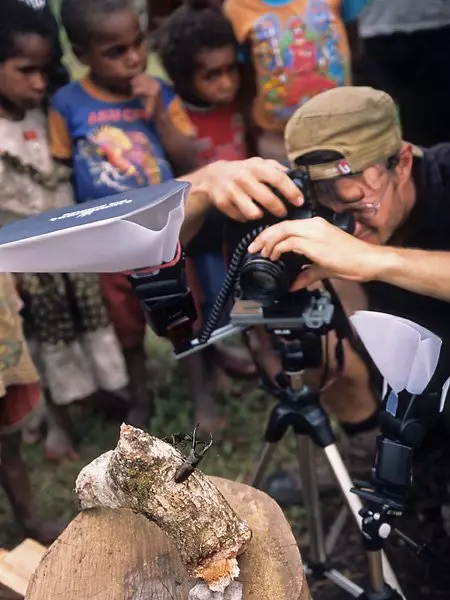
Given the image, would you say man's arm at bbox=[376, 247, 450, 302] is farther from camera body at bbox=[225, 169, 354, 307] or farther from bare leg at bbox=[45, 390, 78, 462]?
bare leg at bbox=[45, 390, 78, 462]

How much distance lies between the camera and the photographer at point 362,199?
1.18 metres

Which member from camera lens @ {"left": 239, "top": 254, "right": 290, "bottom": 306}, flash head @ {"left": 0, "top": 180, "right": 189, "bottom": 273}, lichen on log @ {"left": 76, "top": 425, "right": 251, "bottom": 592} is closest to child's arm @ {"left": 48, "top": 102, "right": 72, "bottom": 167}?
flash head @ {"left": 0, "top": 180, "right": 189, "bottom": 273}

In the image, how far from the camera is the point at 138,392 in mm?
2369

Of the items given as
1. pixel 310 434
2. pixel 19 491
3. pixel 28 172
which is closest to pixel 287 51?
pixel 28 172

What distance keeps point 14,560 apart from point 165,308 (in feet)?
2.07

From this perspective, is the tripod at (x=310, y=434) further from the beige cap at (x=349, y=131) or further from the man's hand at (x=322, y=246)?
the beige cap at (x=349, y=131)

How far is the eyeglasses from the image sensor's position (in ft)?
4.32

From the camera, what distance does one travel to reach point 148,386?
2568 mm

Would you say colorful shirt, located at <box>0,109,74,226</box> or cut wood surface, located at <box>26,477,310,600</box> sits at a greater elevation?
colorful shirt, located at <box>0,109,74,226</box>

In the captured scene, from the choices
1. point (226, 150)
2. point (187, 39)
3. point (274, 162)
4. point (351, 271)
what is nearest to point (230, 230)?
point (274, 162)

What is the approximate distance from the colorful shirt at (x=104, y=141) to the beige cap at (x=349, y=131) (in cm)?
64

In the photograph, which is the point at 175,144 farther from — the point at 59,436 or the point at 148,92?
the point at 59,436

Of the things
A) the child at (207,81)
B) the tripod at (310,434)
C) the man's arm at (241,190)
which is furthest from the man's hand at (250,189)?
the child at (207,81)

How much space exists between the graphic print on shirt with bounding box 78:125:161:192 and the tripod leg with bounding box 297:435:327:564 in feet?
2.66
